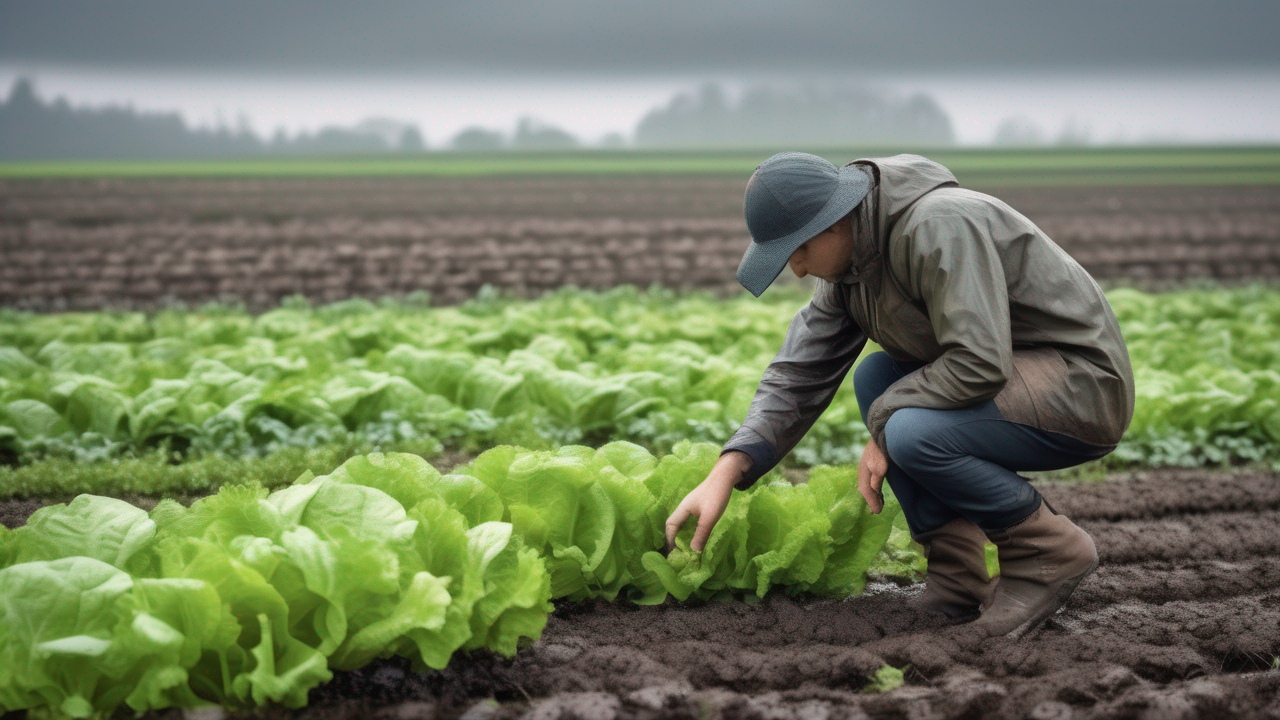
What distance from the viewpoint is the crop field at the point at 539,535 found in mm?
2240

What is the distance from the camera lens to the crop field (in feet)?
7.35

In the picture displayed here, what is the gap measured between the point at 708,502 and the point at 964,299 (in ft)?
3.15

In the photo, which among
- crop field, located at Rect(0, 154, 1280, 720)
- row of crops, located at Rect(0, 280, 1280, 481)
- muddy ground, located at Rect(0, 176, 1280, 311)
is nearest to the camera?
crop field, located at Rect(0, 154, 1280, 720)

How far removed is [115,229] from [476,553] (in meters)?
17.0

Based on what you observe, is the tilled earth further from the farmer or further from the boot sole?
the farmer

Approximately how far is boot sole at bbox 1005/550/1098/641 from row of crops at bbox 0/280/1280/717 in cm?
53

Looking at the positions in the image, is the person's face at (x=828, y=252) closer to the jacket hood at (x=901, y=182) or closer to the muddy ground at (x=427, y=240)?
the jacket hood at (x=901, y=182)

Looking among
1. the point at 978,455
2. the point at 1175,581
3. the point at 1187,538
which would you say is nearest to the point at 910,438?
the point at 978,455

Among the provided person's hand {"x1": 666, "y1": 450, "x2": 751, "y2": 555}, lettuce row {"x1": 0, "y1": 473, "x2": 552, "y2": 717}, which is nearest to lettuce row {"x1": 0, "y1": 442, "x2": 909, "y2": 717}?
lettuce row {"x1": 0, "y1": 473, "x2": 552, "y2": 717}

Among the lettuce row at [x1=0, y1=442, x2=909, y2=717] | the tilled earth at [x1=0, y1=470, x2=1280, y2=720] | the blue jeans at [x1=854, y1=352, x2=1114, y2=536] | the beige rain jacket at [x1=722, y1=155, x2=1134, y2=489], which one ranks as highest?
the beige rain jacket at [x1=722, y1=155, x2=1134, y2=489]

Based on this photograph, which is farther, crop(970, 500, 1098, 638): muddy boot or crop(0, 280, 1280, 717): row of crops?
crop(970, 500, 1098, 638): muddy boot

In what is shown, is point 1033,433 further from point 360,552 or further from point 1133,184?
point 1133,184

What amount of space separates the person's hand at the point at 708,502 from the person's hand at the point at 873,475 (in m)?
0.41

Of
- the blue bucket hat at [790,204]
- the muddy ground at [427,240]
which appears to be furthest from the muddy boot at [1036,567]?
the muddy ground at [427,240]
